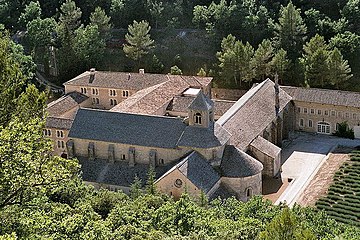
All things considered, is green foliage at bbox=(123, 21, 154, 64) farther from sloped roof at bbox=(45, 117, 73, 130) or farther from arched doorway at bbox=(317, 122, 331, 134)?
arched doorway at bbox=(317, 122, 331, 134)

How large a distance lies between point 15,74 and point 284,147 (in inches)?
1771

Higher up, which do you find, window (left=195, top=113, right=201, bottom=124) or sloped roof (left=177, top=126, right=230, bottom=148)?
window (left=195, top=113, right=201, bottom=124)

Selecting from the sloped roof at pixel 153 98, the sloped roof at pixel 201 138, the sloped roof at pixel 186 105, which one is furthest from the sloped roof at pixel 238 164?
the sloped roof at pixel 186 105

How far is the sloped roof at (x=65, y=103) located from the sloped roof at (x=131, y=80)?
80.2 inches

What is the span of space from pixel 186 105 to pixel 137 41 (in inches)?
872

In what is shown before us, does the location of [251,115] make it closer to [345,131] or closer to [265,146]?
[265,146]

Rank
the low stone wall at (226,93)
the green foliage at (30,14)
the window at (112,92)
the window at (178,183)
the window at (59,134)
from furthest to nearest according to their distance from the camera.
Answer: the green foliage at (30,14), the low stone wall at (226,93), the window at (112,92), the window at (59,134), the window at (178,183)

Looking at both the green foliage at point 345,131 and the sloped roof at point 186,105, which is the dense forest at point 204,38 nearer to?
the green foliage at point 345,131

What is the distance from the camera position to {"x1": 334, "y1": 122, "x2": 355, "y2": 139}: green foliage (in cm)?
7700

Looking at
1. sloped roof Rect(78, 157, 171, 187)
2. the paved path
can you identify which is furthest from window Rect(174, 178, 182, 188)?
the paved path

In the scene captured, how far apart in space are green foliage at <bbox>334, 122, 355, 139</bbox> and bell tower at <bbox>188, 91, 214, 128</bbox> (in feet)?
80.0

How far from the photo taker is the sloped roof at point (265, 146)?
64.9 m

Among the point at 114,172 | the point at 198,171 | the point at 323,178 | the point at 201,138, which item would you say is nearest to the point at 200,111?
the point at 201,138

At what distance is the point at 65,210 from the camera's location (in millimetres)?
36844
